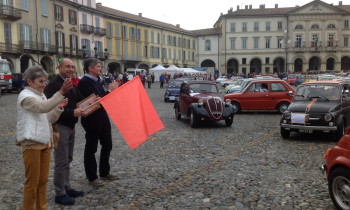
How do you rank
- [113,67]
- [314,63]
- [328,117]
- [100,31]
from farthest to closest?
[314,63], [113,67], [100,31], [328,117]

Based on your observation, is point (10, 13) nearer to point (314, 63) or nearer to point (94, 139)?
point (94, 139)

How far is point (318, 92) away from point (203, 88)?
4240 mm

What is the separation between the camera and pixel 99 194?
489 centimetres

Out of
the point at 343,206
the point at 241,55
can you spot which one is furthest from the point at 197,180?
the point at 241,55

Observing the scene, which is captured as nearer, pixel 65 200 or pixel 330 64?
pixel 65 200

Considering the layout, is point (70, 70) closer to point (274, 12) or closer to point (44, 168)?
point (44, 168)

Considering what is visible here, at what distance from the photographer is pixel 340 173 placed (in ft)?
13.0

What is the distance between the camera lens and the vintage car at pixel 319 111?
8384mm

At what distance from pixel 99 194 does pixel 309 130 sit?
5.77 meters

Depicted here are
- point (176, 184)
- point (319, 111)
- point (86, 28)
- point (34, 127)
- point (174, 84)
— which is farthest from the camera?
point (86, 28)

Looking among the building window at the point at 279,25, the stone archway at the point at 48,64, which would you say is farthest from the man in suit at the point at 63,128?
the building window at the point at 279,25

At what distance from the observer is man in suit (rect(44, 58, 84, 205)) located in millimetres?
4355

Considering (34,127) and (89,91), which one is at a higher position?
(89,91)

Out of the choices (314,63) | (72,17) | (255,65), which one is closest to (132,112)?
(72,17)
